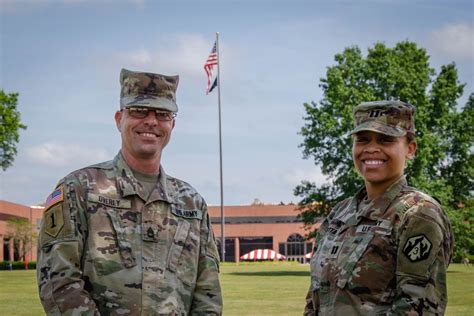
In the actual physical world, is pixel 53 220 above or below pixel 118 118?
below

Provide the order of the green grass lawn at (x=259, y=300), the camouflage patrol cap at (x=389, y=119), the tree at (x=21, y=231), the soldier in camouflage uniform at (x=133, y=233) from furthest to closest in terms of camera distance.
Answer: the tree at (x=21, y=231) < the green grass lawn at (x=259, y=300) < the camouflage patrol cap at (x=389, y=119) < the soldier in camouflage uniform at (x=133, y=233)

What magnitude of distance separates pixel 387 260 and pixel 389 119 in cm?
88

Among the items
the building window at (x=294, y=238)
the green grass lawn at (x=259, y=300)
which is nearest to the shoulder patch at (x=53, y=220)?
the green grass lawn at (x=259, y=300)

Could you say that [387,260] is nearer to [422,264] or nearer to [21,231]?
[422,264]

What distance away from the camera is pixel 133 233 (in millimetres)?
4430

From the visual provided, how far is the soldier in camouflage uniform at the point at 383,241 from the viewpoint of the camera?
4.14 metres

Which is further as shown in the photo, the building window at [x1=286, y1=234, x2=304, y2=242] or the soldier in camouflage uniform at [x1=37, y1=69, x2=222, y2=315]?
the building window at [x1=286, y1=234, x2=304, y2=242]

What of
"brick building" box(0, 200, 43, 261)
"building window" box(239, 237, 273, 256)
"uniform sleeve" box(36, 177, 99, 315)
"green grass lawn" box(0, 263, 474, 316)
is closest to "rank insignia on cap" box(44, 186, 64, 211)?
"uniform sleeve" box(36, 177, 99, 315)

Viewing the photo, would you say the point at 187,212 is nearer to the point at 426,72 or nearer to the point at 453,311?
the point at 453,311

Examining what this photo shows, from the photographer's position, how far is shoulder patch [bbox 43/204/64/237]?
4223mm

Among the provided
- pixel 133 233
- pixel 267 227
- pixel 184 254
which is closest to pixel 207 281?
pixel 184 254

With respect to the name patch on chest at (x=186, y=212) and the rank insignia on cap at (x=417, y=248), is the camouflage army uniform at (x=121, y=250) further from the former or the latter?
the rank insignia on cap at (x=417, y=248)

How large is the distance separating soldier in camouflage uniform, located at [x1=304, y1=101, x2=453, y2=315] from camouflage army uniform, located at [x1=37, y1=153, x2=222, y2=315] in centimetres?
75

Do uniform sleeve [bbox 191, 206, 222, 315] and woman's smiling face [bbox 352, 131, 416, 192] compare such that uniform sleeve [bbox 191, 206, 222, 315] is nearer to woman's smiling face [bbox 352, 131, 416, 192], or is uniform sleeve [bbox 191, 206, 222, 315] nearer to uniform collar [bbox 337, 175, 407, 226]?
uniform collar [bbox 337, 175, 407, 226]
